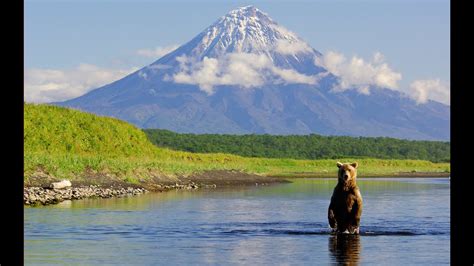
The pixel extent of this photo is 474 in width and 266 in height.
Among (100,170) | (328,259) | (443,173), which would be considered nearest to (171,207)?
(100,170)

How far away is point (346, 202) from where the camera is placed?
1019 inches

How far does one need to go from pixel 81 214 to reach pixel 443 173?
91948mm

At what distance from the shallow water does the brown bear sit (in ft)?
1.87

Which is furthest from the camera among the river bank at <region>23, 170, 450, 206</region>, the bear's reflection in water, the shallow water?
the river bank at <region>23, 170, 450, 206</region>

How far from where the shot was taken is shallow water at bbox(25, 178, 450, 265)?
20625 mm

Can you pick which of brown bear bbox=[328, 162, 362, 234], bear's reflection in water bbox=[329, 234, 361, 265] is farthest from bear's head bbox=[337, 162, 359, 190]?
bear's reflection in water bbox=[329, 234, 361, 265]

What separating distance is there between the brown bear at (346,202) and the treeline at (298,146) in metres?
124

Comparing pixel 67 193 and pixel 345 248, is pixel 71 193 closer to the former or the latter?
pixel 67 193

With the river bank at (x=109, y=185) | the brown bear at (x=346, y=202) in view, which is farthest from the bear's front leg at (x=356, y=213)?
the river bank at (x=109, y=185)

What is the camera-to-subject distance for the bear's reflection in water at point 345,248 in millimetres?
19708

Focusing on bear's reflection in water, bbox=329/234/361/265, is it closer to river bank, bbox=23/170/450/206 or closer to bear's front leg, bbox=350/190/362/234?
bear's front leg, bbox=350/190/362/234

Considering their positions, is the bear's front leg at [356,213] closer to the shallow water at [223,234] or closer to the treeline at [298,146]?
the shallow water at [223,234]

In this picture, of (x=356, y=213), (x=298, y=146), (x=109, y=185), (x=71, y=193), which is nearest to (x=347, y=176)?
(x=356, y=213)
